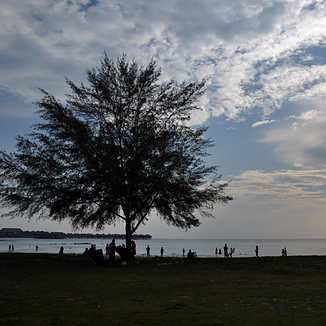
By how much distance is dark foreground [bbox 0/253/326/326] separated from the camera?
7070 millimetres

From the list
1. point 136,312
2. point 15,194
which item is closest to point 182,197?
point 15,194

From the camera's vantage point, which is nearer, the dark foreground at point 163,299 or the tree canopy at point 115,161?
the dark foreground at point 163,299

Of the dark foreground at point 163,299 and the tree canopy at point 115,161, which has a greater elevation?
the tree canopy at point 115,161

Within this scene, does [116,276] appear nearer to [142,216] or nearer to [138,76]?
[142,216]

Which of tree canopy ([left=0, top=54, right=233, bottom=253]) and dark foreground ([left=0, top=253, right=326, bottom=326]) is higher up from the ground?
tree canopy ([left=0, top=54, right=233, bottom=253])

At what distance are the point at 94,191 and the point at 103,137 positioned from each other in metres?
3.76

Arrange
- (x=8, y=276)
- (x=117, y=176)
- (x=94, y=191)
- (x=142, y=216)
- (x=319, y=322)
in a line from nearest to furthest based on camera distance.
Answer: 1. (x=319, y=322)
2. (x=8, y=276)
3. (x=117, y=176)
4. (x=94, y=191)
5. (x=142, y=216)

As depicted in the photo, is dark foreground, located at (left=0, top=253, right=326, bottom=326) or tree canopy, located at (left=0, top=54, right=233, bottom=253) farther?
tree canopy, located at (left=0, top=54, right=233, bottom=253)

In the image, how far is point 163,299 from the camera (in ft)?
30.6

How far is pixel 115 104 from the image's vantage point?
74.4 feet

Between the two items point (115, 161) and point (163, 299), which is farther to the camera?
point (115, 161)

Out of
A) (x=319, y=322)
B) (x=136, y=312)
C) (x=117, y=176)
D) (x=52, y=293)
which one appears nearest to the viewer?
(x=319, y=322)

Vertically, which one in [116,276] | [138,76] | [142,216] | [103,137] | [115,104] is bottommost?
[116,276]

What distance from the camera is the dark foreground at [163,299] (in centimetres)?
707
